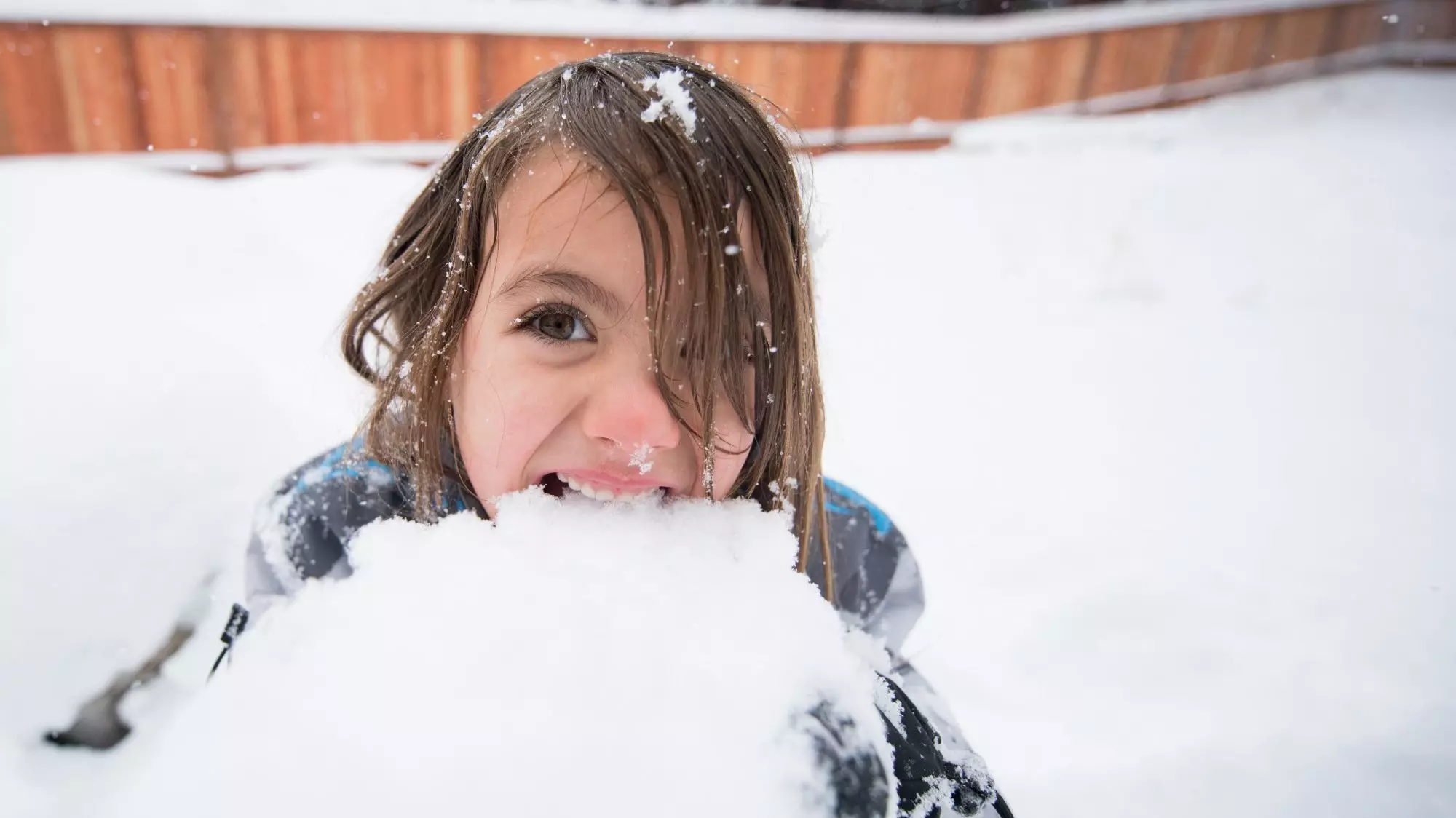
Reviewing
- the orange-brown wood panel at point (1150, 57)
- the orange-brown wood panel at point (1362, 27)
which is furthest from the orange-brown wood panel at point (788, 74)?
the orange-brown wood panel at point (1362, 27)

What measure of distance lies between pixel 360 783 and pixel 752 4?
609 centimetres

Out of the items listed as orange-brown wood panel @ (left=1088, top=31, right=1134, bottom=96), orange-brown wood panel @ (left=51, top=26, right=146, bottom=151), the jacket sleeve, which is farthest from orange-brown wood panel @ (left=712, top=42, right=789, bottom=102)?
the jacket sleeve

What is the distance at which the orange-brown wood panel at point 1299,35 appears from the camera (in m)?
8.34

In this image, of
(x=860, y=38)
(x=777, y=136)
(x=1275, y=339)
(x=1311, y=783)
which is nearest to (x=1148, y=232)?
(x=1275, y=339)

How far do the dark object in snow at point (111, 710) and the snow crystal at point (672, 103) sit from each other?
1292 mm

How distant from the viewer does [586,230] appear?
835 millimetres

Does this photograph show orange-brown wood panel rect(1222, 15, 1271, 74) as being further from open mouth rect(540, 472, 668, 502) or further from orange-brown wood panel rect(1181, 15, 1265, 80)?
open mouth rect(540, 472, 668, 502)

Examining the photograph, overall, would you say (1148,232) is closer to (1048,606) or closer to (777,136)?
(1048,606)

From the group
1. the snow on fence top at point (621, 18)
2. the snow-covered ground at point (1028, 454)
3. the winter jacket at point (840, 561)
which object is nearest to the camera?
the winter jacket at point (840, 561)

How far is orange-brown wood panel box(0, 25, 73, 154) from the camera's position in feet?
11.7

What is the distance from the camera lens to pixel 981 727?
149cm

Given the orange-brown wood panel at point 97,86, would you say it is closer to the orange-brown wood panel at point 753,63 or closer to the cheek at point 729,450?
the orange-brown wood panel at point 753,63

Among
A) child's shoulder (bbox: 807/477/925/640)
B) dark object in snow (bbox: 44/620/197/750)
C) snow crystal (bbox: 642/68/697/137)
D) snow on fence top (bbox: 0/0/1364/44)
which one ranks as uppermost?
snow on fence top (bbox: 0/0/1364/44)

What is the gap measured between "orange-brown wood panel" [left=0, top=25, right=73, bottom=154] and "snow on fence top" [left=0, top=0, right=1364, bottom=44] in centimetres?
10
